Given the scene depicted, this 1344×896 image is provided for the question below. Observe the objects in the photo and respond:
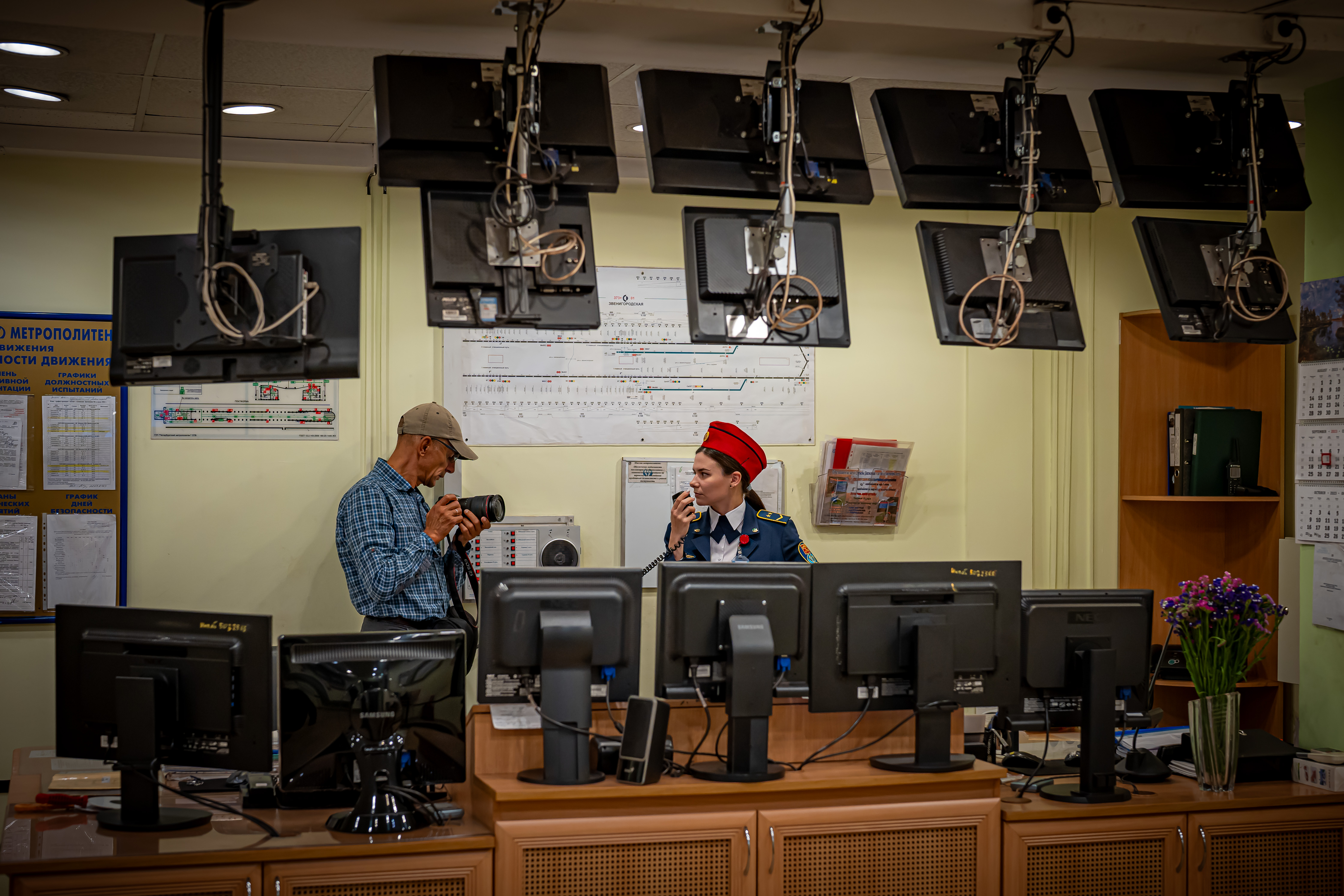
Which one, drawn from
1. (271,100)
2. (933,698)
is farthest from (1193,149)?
(271,100)

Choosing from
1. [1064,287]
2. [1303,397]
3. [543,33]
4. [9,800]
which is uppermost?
[543,33]

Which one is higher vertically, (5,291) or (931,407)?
(5,291)

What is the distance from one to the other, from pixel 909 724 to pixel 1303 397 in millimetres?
1698

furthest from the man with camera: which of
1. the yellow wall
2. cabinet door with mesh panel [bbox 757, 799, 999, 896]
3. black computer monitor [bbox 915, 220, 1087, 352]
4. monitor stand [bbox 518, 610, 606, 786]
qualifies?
black computer monitor [bbox 915, 220, 1087, 352]

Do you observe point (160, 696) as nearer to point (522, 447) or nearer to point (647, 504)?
point (522, 447)

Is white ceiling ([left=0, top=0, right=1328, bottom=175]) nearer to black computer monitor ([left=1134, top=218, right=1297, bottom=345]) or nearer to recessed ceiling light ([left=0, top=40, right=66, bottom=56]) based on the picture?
recessed ceiling light ([left=0, top=40, right=66, bottom=56])

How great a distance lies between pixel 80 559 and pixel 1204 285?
411cm

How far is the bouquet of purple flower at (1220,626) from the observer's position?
322 centimetres

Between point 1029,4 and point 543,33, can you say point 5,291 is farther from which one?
point 1029,4

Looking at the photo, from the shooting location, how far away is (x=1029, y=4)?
3.22 meters

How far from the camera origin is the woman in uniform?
4195 mm

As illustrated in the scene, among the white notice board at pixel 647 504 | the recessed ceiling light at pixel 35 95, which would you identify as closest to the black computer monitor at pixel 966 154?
the white notice board at pixel 647 504

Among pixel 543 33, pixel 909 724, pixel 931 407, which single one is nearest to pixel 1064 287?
pixel 909 724

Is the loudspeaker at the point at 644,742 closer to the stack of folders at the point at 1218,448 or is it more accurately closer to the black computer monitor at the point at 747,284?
the black computer monitor at the point at 747,284
